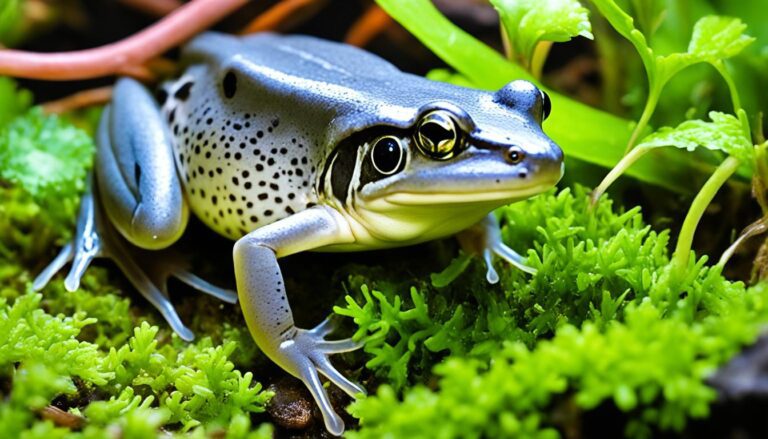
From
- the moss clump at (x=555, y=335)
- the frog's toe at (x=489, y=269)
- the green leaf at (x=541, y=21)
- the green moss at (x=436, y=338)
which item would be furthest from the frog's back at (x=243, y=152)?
the green leaf at (x=541, y=21)

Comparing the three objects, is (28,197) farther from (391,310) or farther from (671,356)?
(671,356)

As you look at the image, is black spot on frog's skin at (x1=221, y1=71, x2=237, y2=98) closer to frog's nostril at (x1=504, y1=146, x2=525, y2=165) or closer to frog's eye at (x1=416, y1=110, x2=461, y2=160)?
frog's eye at (x1=416, y1=110, x2=461, y2=160)

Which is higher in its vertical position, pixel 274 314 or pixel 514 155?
pixel 514 155

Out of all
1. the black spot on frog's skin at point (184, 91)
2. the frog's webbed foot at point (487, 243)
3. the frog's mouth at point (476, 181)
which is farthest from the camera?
the black spot on frog's skin at point (184, 91)

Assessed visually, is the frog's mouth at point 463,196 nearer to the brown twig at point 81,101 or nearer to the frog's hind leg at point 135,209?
the frog's hind leg at point 135,209

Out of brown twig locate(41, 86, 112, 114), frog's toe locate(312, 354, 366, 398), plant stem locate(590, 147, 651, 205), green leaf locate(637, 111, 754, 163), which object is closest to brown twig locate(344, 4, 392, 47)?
brown twig locate(41, 86, 112, 114)

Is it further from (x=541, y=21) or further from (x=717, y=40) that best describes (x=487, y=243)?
(x=717, y=40)

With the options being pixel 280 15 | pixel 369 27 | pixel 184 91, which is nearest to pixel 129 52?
pixel 184 91
